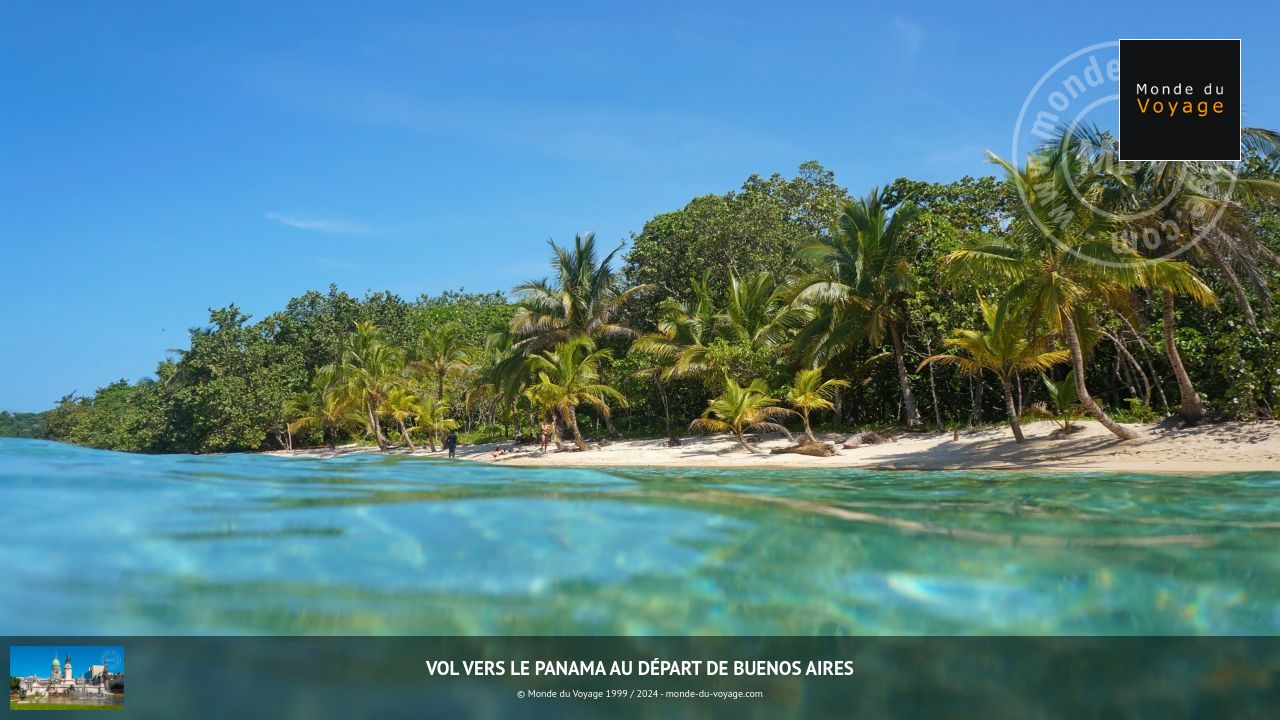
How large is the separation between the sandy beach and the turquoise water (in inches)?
342

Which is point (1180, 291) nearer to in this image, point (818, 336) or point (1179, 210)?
point (1179, 210)

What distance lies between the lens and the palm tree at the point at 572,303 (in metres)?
32.8

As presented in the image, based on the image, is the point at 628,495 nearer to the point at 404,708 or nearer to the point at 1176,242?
the point at 404,708

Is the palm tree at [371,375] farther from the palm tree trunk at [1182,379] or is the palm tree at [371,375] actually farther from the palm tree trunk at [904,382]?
the palm tree trunk at [1182,379]

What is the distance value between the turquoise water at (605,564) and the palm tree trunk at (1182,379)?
1072cm

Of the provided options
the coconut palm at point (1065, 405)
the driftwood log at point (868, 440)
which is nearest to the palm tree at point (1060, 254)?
the coconut palm at point (1065, 405)

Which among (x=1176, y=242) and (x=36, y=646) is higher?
(x=1176, y=242)

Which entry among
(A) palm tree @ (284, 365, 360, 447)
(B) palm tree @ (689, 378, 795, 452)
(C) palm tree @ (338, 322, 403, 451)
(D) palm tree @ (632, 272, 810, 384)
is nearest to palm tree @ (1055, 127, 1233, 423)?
(B) palm tree @ (689, 378, 795, 452)

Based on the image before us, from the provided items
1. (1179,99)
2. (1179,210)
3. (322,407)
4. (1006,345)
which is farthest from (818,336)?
(322,407)

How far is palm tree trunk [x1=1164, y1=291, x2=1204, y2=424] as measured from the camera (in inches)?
653

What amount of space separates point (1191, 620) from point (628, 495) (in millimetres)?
4422

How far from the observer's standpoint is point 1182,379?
16.8 m

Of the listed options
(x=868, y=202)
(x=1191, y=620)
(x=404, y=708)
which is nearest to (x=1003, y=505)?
(x=1191, y=620)

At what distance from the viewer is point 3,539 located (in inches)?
201
